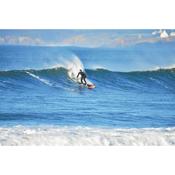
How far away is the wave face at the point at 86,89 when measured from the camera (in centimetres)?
446

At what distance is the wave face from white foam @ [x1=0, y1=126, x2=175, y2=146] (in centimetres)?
6

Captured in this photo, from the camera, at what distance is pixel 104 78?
15.2 feet

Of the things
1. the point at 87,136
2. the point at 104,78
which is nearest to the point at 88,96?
the point at 104,78

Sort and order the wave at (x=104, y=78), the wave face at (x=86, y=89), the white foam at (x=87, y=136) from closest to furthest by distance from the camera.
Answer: the white foam at (x=87, y=136) → the wave face at (x=86, y=89) → the wave at (x=104, y=78)

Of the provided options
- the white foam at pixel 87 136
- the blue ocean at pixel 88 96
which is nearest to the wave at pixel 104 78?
the blue ocean at pixel 88 96

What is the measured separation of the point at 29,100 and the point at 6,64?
429 millimetres

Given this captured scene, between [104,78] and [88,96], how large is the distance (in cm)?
25

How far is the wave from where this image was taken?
4.58m

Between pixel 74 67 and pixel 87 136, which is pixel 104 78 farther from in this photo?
pixel 87 136

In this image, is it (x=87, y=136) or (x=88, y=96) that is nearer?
(x=87, y=136)

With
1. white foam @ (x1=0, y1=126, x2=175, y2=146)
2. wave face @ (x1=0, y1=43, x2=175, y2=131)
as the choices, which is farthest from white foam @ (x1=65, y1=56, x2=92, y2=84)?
white foam @ (x1=0, y1=126, x2=175, y2=146)

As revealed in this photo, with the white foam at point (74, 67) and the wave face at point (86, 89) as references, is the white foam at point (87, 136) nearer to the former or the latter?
the wave face at point (86, 89)

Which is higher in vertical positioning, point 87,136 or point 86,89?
point 86,89
